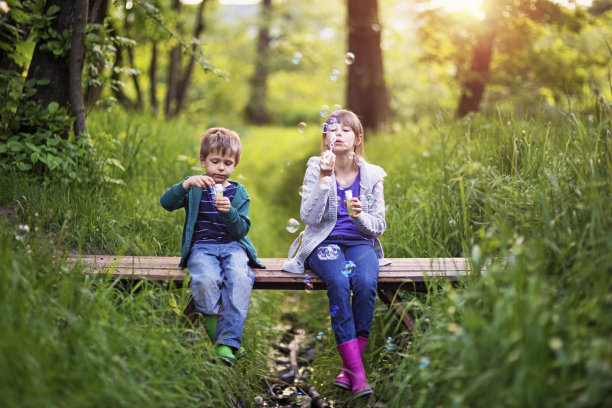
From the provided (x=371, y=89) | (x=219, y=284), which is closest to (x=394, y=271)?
(x=219, y=284)

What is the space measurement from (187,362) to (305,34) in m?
22.2

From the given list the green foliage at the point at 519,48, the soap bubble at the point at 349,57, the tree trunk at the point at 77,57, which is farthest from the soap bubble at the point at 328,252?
the green foliage at the point at 519,48

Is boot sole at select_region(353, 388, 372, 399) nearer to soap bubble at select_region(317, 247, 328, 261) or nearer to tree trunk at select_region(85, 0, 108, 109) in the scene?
soap bubble at select_region(317, 247, 328, 261)

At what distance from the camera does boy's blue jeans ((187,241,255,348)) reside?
2.86 meters

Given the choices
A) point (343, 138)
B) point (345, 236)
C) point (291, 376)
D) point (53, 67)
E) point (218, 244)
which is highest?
point (53, 67)

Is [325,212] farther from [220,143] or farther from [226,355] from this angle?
[226,355]

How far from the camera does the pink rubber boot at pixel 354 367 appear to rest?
2.71 m

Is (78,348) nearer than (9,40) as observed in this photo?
Yes

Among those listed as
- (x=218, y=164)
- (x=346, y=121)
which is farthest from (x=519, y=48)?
(x=218, y=164)

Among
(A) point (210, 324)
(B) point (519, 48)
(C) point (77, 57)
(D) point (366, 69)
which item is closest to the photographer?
(A) point (210, 324)

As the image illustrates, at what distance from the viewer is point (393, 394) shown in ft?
8.69

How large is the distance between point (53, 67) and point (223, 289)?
2.33 m

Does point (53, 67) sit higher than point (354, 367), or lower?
higher

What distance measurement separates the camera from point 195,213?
10.5ft
